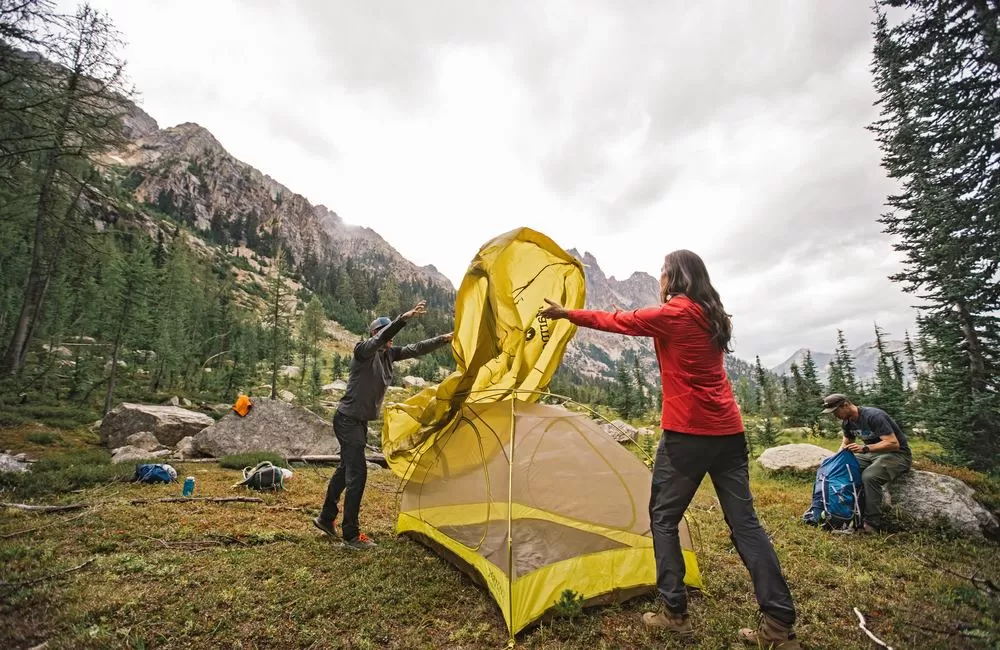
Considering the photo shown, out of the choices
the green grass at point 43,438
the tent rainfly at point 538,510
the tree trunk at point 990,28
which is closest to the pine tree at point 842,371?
the tree trunk at point 990,28

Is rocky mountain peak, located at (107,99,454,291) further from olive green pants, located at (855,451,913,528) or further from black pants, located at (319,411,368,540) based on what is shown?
olive green pants, located at (855,451,913,528)

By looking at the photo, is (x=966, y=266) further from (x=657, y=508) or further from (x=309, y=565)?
(x=309, y=565)

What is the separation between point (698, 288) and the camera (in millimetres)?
3781

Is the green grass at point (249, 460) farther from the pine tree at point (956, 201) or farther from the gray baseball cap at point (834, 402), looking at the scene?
the pine tree at point (956, 201)

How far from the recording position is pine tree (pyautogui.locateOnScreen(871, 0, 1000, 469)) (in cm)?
1062

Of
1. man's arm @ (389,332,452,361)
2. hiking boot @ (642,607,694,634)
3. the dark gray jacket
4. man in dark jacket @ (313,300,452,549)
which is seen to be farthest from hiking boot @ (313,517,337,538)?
hiking boot @ (642,607,694,634)

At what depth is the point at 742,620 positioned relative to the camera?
4.05m

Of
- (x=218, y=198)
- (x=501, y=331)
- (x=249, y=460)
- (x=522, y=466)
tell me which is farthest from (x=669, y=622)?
(x=218, y=198)

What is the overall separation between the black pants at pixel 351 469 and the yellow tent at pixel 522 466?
753mm

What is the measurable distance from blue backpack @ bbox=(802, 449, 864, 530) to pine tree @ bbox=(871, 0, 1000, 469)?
345 inches

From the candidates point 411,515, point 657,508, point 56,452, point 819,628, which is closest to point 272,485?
point 411,515

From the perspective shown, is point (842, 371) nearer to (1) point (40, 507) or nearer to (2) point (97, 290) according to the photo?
(1) point (40, 507)

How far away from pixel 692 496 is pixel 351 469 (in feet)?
14.5

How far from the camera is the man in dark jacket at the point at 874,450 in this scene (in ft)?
23.0
